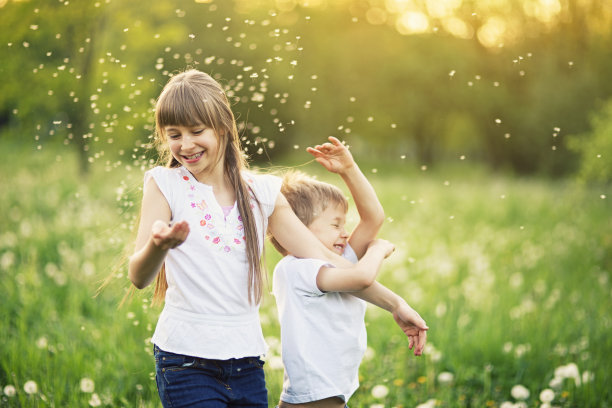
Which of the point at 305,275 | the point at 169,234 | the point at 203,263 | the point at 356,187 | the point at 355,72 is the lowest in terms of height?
the point at 355,72

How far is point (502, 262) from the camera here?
24.5ft

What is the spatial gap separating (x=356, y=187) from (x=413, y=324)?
577mm

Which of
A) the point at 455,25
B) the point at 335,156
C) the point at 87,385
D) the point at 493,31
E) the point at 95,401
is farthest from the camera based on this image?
the point at 455,25

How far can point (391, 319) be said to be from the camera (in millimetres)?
5090

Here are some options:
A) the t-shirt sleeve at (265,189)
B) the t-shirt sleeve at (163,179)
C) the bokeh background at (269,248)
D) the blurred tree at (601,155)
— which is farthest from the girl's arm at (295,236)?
the blurred tree at (601,155)

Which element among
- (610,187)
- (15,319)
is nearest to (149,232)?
(15,319)

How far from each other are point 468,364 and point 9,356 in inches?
111

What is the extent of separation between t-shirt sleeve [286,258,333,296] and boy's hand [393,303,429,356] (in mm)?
360

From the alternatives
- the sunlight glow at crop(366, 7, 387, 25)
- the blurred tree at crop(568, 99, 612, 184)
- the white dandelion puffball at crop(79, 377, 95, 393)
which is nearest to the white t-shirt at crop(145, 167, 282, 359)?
the white dandelion puffball at crop(79, 377, 95, 393)

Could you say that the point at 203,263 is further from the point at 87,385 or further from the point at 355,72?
the point at 355,72

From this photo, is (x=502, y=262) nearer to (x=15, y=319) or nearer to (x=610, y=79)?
(x=15, y=319)

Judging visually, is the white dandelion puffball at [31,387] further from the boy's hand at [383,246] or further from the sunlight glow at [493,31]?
the sunlight glow at [493,31]

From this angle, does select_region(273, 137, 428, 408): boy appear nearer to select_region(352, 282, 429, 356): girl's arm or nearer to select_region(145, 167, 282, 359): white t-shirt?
select_region(352, 282, 429, 356): girl's arm

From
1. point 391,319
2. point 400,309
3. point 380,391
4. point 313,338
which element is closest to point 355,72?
point 391,319
